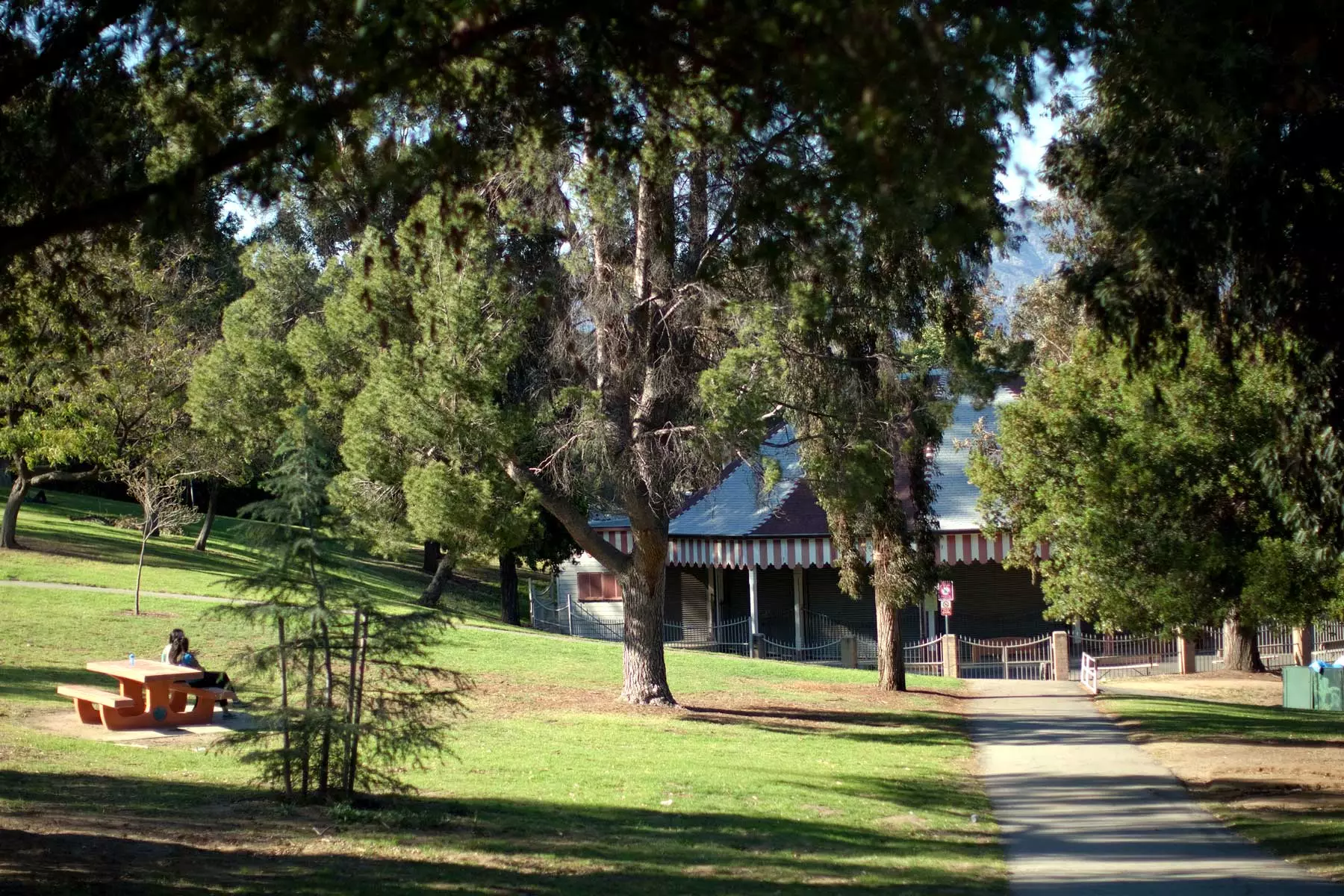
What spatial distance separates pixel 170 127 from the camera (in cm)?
833

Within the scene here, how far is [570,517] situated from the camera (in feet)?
60.2

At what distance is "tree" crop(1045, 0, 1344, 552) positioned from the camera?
9.55 m

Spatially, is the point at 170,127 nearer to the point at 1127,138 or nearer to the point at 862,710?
the point at 1127,138

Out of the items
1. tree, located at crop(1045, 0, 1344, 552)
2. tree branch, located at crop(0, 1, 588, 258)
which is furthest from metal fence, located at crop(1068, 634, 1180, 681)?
tree branch, located at crop(0, 1, 588, 258)

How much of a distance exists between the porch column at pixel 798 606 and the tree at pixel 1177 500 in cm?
1654

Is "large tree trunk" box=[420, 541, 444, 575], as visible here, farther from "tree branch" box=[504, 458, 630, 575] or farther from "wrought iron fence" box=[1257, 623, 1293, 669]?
"tree branch" box=[504, 458, 630, 575]

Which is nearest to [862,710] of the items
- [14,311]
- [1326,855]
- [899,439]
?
[899,439]

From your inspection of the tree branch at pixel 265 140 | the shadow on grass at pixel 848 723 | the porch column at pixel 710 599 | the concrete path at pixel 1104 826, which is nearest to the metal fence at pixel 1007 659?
the porch column at pixel 710 599

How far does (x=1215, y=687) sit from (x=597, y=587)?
18.8m

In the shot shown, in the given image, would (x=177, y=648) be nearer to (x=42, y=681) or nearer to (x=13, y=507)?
(x=42, y=681)

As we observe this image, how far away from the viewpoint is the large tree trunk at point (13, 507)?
30.3 metres

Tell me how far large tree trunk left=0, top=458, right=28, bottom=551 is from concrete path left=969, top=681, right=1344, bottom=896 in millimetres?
23016

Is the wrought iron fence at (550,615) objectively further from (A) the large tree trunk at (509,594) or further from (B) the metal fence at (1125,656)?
(B) the metal fence at (1125,656)

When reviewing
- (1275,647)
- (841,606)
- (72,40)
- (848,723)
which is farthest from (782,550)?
(72,40)
